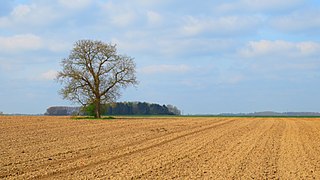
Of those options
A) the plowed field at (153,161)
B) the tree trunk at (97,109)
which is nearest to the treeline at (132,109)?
the tree trunk at (97,109)

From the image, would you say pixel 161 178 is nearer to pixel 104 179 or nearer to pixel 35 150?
pixel 104 179

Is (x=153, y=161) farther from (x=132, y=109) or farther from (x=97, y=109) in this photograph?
(x=132, y=109)

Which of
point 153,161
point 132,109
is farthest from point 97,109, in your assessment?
point 132,109

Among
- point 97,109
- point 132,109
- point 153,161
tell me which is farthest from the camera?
point 132,109

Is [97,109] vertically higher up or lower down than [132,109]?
lower down

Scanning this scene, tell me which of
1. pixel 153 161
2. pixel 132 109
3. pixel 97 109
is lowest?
pixel 153 161

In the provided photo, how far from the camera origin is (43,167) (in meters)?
14.2

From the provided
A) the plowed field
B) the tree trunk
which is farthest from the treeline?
the plowed field

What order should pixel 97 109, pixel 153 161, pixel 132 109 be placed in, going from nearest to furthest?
pixel 153 161
pixel 97 109
pixel 132 109

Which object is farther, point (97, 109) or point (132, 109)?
point (132, 109)

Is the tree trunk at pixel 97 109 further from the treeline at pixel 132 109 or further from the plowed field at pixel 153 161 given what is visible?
the treeline at pixel 132 109

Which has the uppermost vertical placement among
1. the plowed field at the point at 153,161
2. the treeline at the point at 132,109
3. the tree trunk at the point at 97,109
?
the treeline at the point at 132,109

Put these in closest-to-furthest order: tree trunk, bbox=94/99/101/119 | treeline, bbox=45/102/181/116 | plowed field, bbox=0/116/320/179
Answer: plowed field, bbox=0/116/320/179
tree trunk, bbox=94/99/101/119
treeline, bbox=45/102/181/116

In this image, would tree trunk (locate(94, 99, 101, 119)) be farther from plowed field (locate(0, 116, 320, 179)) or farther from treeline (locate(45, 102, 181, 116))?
treeline (locate(45, 102, 181, 116))
